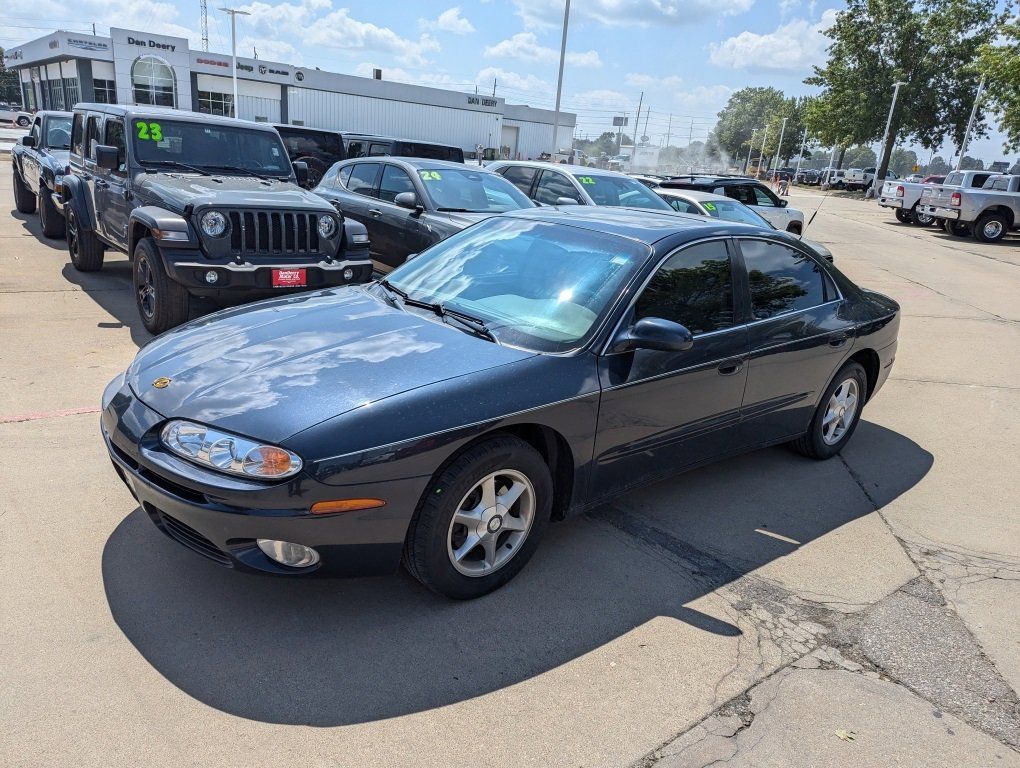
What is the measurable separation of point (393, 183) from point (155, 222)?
3282mm

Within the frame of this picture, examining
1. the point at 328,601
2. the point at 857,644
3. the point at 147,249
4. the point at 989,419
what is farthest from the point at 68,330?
the point at 989,419

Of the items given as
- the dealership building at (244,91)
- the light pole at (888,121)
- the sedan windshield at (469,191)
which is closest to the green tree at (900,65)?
the light pole at (888,121)

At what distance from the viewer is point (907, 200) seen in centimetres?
2614

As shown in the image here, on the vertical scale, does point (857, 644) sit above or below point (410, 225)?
below

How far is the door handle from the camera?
13.2 ft

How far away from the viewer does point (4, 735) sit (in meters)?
2.36

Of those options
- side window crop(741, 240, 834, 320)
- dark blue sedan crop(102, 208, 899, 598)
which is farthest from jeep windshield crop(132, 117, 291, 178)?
side window crop(741, 240, 834, 320)

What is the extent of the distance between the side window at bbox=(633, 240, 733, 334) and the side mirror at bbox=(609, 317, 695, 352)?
0.19 metres

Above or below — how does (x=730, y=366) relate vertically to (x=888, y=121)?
below

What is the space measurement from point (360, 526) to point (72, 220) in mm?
7718

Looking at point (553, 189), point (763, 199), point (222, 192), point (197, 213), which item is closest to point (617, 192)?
point (553, 189)

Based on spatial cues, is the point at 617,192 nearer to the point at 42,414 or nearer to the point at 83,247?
the point at 83,247

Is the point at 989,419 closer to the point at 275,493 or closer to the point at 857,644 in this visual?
the point at 857,644

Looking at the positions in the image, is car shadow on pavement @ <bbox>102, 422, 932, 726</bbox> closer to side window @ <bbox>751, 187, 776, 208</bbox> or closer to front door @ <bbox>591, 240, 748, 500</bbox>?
front door @ <bbox>591, 240, 748, 500</bbox>
